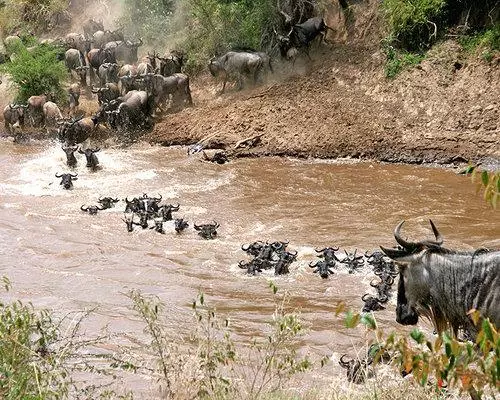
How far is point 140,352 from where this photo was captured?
23.6 ft

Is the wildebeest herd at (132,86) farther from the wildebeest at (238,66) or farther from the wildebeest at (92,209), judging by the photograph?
the wildebeest at (92,209)

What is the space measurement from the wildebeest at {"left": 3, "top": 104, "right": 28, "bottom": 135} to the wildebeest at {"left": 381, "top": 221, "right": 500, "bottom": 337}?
17850 mm

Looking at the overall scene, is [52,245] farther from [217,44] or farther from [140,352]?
[217,44]

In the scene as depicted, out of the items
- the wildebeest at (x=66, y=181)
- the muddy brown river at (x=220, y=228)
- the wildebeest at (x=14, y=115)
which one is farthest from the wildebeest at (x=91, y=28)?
the wildebeest at (x=66, y=181)

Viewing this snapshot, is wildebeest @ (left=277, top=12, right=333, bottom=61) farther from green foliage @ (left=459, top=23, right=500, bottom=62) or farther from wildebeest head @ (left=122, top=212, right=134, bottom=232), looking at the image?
wildebeest head @ (left=122, top=212, right=134, bottom=232)

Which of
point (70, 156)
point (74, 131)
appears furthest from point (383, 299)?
point (74, 131)

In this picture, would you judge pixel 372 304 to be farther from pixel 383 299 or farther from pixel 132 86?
pixel 132 86

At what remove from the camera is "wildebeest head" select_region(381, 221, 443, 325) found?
16.8 ft

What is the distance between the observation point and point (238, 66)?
65.2 ft

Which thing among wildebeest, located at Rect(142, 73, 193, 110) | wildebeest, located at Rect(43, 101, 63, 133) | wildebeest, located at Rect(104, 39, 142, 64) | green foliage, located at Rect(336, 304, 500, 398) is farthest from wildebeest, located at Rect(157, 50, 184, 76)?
green foliage, located at Rect(336, 304, 500, 398)

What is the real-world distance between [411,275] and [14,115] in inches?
709

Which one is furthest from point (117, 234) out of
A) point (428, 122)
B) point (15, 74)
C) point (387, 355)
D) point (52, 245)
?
point (15, 74)

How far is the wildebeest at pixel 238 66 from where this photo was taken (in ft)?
64.7

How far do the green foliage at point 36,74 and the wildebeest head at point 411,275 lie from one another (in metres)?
18.4
